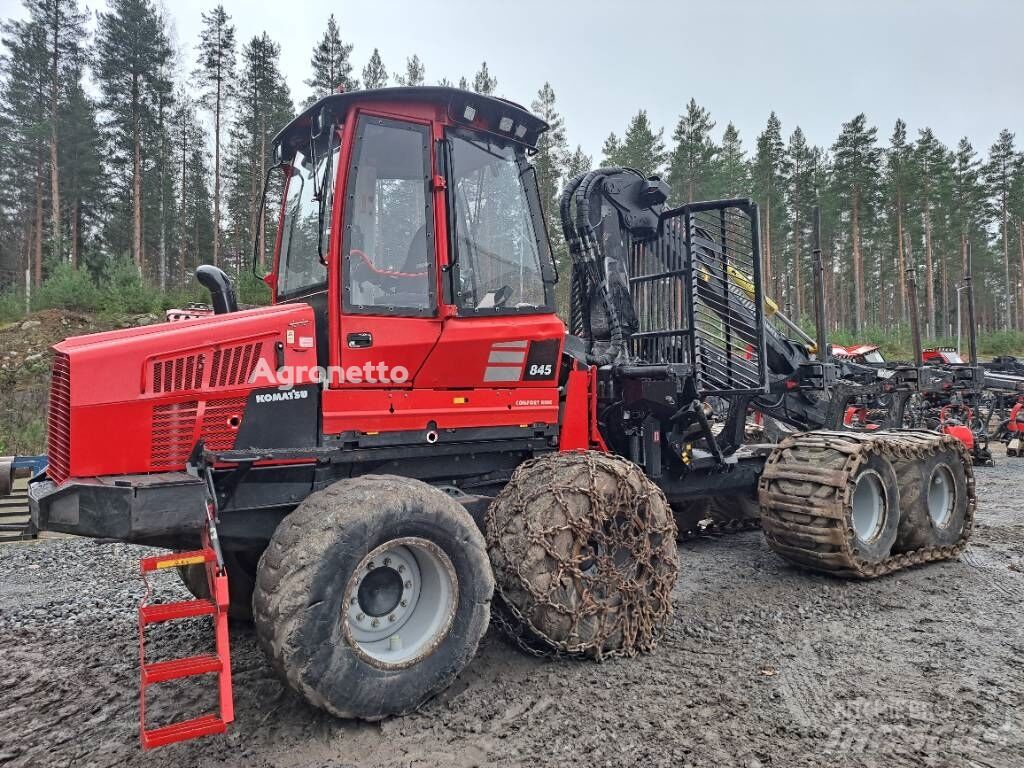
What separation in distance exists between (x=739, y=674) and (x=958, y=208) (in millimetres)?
48747

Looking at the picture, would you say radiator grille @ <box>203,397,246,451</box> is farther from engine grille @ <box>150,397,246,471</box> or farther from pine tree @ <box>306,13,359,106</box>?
pine tree @ <box>306,13,359,106</box>

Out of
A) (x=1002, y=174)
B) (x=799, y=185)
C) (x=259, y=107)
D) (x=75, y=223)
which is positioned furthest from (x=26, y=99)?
(x=1002, y=174)

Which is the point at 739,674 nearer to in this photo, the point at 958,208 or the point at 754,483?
the point at 754,483

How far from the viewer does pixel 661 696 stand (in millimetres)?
3797

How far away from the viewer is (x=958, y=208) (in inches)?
1729

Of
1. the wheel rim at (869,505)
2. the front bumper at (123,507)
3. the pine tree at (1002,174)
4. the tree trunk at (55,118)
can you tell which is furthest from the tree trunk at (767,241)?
the front bumper at (123,507)

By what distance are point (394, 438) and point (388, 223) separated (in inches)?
48.6

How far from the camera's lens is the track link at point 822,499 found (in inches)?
227

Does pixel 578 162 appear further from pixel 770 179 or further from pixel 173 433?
pixel 173 433

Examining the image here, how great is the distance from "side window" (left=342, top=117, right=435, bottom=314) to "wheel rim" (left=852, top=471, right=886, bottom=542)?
167 inches

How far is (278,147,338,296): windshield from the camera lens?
421 centimetres

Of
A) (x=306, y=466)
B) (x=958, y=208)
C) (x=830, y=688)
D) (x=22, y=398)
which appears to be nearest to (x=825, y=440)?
(x=830, y=688)

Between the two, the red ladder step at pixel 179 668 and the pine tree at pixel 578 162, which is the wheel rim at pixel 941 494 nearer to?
the red ladder step at pixel 179 668

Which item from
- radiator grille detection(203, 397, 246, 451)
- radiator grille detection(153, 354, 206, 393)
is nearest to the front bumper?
radiator grille detection(203, 397, 246, 451)
